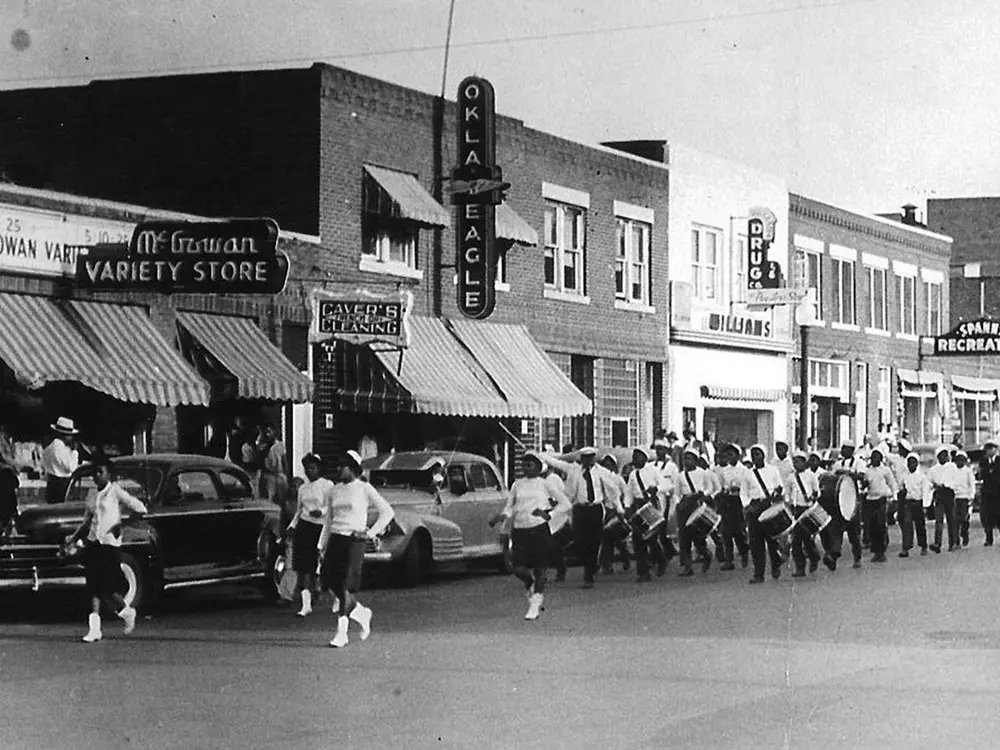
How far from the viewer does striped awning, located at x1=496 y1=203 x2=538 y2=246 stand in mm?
32031

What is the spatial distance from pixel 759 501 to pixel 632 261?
51.9 feet

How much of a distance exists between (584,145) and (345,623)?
22.2 metres

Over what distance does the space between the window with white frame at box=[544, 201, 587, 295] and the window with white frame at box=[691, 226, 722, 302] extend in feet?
16.5

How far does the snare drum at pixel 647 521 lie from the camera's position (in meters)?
23.1

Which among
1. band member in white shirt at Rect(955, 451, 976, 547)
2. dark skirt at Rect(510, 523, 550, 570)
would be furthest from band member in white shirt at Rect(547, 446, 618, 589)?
band member in white shirt at Rect(955, 451, 976, 547)

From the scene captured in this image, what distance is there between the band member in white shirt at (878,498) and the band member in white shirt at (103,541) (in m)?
12.9

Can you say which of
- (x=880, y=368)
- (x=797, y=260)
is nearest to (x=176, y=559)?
(x=797, y=260)

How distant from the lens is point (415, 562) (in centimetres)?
2212

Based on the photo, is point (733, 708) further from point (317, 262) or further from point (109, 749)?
point (317, 262)

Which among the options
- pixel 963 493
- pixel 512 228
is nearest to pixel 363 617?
pixel 963 493

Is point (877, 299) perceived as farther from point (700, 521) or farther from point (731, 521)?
point (700, 521)

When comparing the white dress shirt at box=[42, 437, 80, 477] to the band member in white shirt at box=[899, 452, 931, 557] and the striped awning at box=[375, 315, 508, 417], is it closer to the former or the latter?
the striped awning at box=[375, 315, 508, 417]

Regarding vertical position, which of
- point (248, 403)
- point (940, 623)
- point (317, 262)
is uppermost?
point (317, 262)

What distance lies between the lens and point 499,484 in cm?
2486
